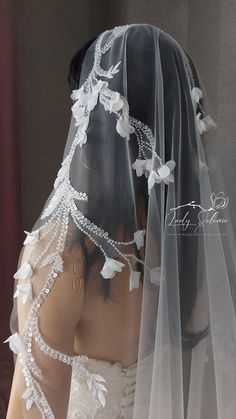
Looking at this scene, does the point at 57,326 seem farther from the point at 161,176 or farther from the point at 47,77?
the point at 47,77

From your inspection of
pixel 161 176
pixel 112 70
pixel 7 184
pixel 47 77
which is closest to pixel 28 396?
pixel 161 176

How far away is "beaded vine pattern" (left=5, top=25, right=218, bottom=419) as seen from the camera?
0.80 m

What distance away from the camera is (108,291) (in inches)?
33.4

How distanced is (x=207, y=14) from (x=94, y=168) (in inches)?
29.9

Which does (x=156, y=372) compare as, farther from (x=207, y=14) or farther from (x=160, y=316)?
(x=207, y=14)

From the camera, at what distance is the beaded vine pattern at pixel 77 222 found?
80 centimetres

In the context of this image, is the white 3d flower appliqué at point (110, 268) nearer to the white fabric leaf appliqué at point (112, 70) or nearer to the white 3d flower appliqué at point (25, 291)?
the white 3d flower appliqué at point (25, 291)

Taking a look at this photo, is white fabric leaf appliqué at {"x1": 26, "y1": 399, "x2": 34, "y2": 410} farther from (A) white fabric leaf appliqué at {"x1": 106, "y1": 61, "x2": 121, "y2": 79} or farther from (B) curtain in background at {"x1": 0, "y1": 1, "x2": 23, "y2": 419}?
(B) curtain in background at {"x1": 0, "y1": 1, "x2": 23, "y2": 419}

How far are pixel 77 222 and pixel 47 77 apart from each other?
1.07 m

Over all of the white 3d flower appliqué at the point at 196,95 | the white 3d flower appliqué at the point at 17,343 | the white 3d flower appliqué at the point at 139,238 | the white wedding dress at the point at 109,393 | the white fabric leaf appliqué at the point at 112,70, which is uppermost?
the white fabric leaf appliqué at the point at 112,70

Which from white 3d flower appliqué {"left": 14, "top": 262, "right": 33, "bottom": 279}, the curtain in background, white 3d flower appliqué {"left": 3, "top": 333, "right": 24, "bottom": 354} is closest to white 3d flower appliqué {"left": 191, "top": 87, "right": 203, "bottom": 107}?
white 3d flower appliqué {"left": 14, "top": 262, "right": 33, "bottom": 279}

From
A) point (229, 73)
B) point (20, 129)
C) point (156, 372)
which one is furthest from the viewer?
point (20, 129)

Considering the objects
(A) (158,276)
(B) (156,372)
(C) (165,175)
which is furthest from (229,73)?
(B) (156,372)

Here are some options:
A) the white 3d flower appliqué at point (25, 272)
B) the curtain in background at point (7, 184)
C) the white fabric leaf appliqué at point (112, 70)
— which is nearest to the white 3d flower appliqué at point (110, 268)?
the white 3d flower appliqué at point (25, 272)
